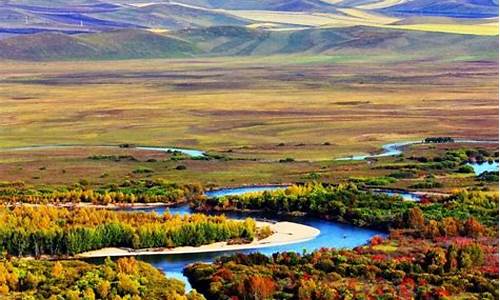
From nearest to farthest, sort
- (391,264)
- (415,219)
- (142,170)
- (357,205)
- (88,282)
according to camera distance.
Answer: (88,282) < (391,264) < (415,219) < (357,205) < (142,170)

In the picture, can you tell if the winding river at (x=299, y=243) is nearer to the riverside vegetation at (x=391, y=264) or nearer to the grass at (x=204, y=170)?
the riverside vegetation at (x=391, y=264)

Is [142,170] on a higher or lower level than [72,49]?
higher

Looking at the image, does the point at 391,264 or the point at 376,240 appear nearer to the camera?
the point at 391,264

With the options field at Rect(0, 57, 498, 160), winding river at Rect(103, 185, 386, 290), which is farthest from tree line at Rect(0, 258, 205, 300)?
field at Rect(0, 57, 498, 160)

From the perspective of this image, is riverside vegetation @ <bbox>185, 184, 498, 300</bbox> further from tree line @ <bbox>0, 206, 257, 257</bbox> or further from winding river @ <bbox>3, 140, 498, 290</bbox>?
tree line @ <bbox>0, 206, 257, 257</bbox>

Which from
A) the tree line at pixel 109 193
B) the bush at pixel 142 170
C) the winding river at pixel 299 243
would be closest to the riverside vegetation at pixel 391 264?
the winding river at pixel 299 243

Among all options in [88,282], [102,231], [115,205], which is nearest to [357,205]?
[115,205]

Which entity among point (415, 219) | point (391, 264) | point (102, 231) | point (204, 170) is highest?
point (391, 264)

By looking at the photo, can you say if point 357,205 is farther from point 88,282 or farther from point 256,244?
point 88,282
